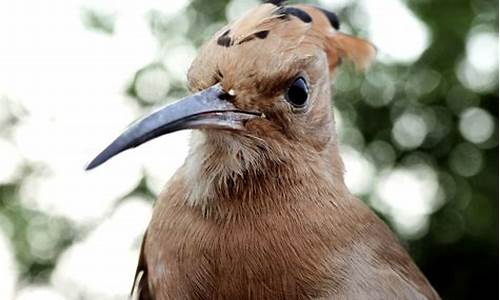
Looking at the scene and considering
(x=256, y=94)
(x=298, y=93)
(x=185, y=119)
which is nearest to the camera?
(x=185, y=119)

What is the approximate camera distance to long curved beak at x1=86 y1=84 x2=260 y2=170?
1.67m

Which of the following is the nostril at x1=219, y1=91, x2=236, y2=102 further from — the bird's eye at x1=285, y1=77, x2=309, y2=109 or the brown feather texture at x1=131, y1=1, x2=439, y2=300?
the bird's eye at x1=285, y1=77, x2=309, y2=109

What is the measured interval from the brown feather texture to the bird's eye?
0.01m

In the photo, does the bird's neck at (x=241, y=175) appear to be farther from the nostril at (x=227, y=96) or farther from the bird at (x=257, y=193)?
the nostril at (x=227, y=96)

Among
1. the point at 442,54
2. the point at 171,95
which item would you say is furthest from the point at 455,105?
A: the point at 171,95

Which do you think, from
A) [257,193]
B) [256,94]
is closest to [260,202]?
[257,193]

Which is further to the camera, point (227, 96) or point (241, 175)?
point (241, 175)

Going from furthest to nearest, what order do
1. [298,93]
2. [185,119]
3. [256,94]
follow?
1. [298,93]
2. [256,94]
3. [185,119]

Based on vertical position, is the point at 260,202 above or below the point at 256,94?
below

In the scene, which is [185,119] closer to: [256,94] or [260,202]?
[256,94]

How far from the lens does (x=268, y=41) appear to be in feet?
6.17

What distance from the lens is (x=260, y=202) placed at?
192cm

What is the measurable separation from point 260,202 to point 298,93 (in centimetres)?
27

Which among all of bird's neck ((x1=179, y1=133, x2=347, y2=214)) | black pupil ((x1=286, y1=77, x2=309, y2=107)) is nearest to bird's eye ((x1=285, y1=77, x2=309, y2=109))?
black pupil ((x1=286, y1=77, x2=309, y2=107))
